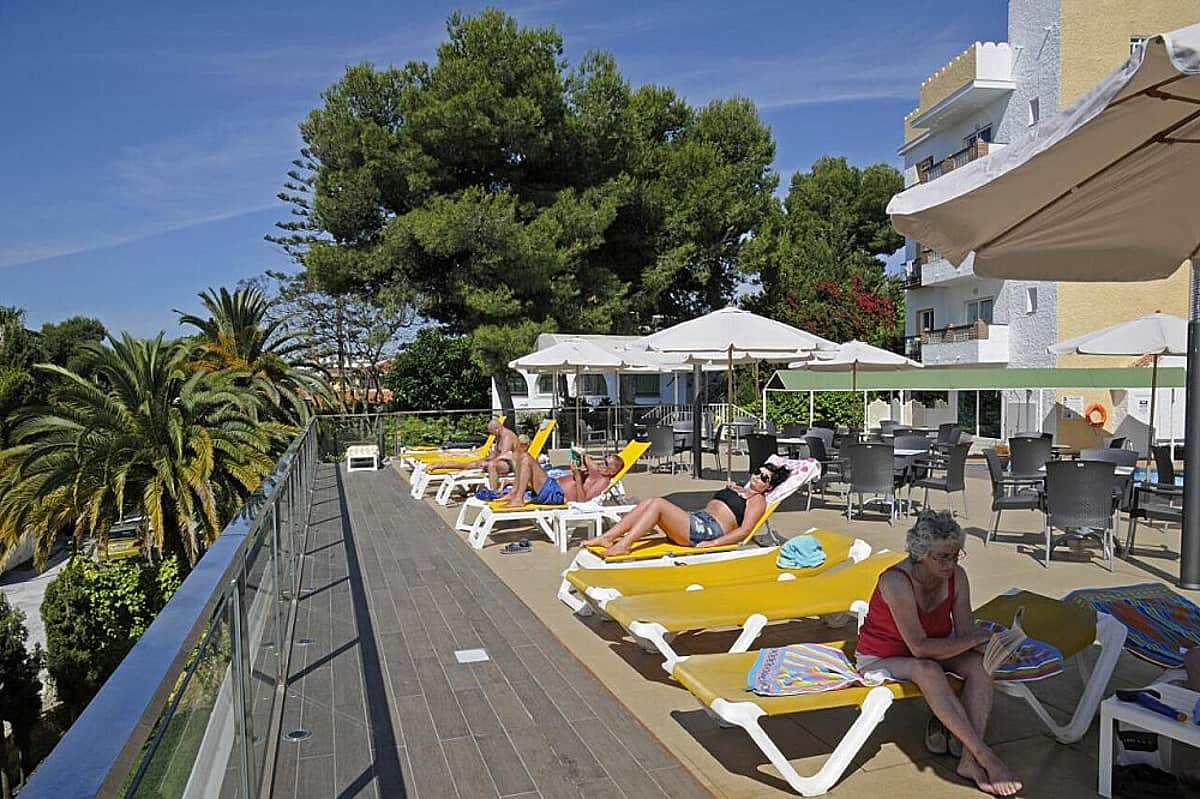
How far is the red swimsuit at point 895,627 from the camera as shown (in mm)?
3678

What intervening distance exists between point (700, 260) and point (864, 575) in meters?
23.9

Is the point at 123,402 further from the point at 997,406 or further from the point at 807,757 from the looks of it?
the point at 997,406

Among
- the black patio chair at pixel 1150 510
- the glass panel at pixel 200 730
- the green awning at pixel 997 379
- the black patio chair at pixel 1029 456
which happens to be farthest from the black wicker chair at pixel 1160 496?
the green awning at pixel 997 379

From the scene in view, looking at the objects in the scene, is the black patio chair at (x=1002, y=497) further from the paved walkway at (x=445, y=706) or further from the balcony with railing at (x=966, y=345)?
the balcony with railing at (x=966, y=345)

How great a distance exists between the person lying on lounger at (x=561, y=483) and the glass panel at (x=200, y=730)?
20.6ft

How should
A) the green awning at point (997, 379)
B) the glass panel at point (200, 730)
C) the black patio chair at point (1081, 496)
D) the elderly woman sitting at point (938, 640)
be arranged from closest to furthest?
1. the glass panel at point (200, 730)
2. the elderly woman sitting at point (938, 640)
3. the black patio chair at point (1081, 496)
4. the green awning at point (997, 379)

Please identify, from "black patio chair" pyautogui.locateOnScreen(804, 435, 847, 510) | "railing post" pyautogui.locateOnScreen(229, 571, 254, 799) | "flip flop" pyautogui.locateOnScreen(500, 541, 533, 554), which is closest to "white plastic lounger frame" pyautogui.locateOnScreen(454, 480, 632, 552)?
"flip flop" pyautogui.locateOnScreen(500, 541, 533, 554)

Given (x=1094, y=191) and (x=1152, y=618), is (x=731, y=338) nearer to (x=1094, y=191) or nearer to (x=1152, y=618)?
(x=1152, y=618)

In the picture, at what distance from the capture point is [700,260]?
28.5 metres

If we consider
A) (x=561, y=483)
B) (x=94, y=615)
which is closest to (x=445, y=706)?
(x=561, y=483)

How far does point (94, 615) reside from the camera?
1430cm

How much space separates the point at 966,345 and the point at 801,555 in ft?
67.6

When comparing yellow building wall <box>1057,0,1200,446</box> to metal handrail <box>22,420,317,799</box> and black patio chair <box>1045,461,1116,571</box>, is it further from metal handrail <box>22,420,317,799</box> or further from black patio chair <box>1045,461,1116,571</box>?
metal handrail <box>22,420,317,799</box>

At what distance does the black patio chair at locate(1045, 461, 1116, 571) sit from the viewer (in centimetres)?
736
